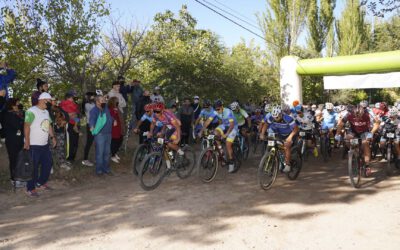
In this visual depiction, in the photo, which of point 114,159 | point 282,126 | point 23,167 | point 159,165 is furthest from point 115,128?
point 282,126

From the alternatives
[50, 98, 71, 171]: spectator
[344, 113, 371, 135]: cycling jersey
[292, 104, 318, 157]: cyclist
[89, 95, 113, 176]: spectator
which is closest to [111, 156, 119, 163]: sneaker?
[89, 95, 113, 176]: spectator

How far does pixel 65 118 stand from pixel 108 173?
5.77ft

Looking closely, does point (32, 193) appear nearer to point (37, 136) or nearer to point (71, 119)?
point (37, 136)

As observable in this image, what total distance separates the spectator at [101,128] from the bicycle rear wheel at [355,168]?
18.2 ft

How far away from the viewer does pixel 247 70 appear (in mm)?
18500

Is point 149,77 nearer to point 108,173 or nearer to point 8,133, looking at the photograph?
point 108,173

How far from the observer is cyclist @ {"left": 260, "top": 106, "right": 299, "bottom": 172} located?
7902 mm

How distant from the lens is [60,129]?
8.26 metres

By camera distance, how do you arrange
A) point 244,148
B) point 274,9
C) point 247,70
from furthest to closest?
1. point 274,9
2. point 247,70
3. point 244,148

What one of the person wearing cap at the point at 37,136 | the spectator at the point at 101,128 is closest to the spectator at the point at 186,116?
the spectator at the point at 101,128

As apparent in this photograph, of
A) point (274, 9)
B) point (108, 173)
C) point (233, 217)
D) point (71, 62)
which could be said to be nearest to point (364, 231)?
point (233, 217)

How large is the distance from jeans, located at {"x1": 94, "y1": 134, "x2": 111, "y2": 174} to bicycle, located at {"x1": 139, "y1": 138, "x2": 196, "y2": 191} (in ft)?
5.40

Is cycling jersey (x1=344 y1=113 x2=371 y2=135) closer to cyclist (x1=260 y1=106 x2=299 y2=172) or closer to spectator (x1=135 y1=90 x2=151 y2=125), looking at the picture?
cyclist (x1=260 y1=106 x2=299 y2=172)

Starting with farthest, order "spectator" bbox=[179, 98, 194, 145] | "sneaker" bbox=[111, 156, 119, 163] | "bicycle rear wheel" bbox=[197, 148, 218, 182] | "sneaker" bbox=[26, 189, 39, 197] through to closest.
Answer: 1. "spectator" bbox=[179, 98, 194, 145]
2. "sneaker" bbox=[111, 156, 119, 163]
3. "bicycle rear wheel" bbox=[197, 148, 218, 182]
4. "sneaker" bbox=[26, 189, 39, 197]
